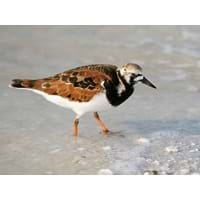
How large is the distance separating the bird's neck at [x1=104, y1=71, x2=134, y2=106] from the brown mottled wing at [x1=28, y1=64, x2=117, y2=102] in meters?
0.04

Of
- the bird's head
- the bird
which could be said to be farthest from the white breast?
the bird's head

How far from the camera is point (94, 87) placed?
2.81 meters

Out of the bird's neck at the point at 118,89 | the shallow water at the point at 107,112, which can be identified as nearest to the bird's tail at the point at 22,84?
the shallow water at the point at 107,112

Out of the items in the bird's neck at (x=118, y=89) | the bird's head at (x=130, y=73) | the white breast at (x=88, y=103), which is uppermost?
the bird's head at (x=130, y=73)

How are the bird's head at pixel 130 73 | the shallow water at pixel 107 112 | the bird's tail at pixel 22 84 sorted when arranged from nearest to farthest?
the shallow water at pixel 107 112 → the bird's head at pixel 130 73 → the bird's tail at pixel 22 84

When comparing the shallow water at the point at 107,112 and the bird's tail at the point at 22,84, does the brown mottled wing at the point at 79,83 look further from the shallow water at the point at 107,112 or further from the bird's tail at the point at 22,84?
the shallow water at the point at 107,112

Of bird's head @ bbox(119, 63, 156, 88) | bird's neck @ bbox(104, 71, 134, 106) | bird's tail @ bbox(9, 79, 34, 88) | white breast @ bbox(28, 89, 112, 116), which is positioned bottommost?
white breast @ bbox(28, 89, 112, 116)

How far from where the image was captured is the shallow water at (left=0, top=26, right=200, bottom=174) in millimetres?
2730

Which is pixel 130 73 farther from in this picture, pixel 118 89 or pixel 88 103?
pixel 88 103

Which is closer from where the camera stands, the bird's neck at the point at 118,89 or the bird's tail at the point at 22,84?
the bird's neck at the point at 118,89

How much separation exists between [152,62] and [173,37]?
22.5 inches

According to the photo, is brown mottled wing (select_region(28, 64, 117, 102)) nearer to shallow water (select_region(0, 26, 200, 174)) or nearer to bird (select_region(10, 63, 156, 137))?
bird (select_region(10, 63, 156, 137))

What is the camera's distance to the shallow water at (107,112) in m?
2.73
